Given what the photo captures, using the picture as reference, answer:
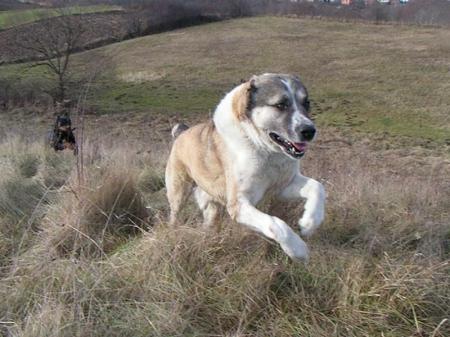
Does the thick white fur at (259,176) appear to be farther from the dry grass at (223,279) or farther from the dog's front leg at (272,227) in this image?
the dry grass at (223,279)

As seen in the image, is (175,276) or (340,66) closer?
(175,276)

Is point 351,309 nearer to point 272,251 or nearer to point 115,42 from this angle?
point 272,251

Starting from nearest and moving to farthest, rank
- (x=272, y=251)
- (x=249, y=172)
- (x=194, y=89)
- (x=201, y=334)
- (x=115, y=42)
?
1. (x=201, y=334)
2. (x=272, y=251)
3. (x=249, y=172)
4. (x=194, y=89)
5. (x=115, y=42)

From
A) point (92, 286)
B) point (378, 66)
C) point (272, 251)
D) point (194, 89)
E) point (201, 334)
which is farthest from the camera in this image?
point (378, 66)

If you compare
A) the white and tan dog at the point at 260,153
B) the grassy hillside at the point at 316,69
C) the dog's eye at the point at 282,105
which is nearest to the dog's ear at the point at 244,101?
the white and tan dog at the point at 260,153

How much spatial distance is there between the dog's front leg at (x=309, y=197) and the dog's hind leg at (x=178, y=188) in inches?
39.0

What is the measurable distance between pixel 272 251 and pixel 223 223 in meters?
0.53

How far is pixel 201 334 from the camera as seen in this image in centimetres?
286

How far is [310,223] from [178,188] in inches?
61.3

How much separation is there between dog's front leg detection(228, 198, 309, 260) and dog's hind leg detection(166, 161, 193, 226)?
36.1 inches

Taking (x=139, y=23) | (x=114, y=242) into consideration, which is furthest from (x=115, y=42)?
(x=114, y=242)

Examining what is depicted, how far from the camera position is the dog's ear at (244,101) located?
159 inches

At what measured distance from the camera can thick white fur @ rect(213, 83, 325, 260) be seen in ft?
12.1

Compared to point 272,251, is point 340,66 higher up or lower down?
lower down
